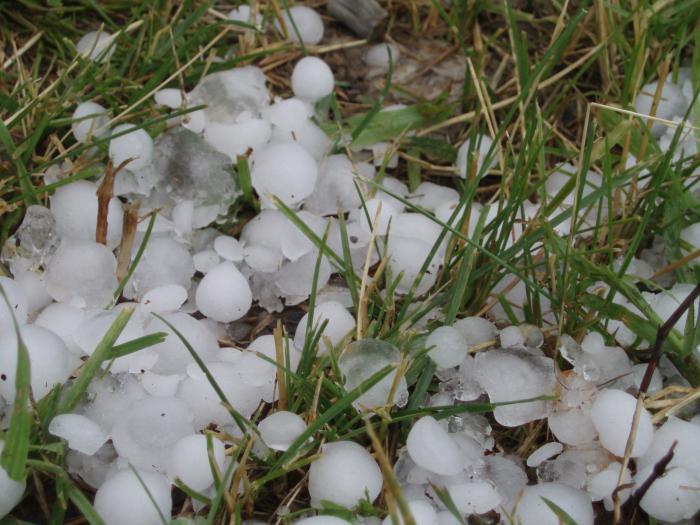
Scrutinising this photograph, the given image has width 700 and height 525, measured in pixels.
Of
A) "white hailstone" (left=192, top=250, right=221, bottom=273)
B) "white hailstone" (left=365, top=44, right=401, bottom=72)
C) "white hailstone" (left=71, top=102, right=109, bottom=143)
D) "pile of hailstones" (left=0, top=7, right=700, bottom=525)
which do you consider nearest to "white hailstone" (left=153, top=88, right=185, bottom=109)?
"pile of hailstones" (left=0, top=7, right=700, bottom=525)

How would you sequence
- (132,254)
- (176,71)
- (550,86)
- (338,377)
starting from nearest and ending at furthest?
1. (338,377)
2. (132,254)
3. (176,71)
4. (550,86)

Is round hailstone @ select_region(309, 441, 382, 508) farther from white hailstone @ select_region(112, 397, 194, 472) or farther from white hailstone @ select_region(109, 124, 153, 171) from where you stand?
white hailstone @ select_region(109, 124, 153, 171)

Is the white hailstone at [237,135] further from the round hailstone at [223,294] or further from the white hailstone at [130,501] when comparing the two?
the white hailstone at [130,501]

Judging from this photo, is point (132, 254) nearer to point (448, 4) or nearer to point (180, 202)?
point (180, 202)

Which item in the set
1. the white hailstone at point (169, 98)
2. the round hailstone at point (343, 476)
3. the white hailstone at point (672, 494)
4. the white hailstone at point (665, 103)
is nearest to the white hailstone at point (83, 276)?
the white hailstone at point (169, 98)

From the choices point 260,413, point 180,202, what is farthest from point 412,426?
point 180,202
